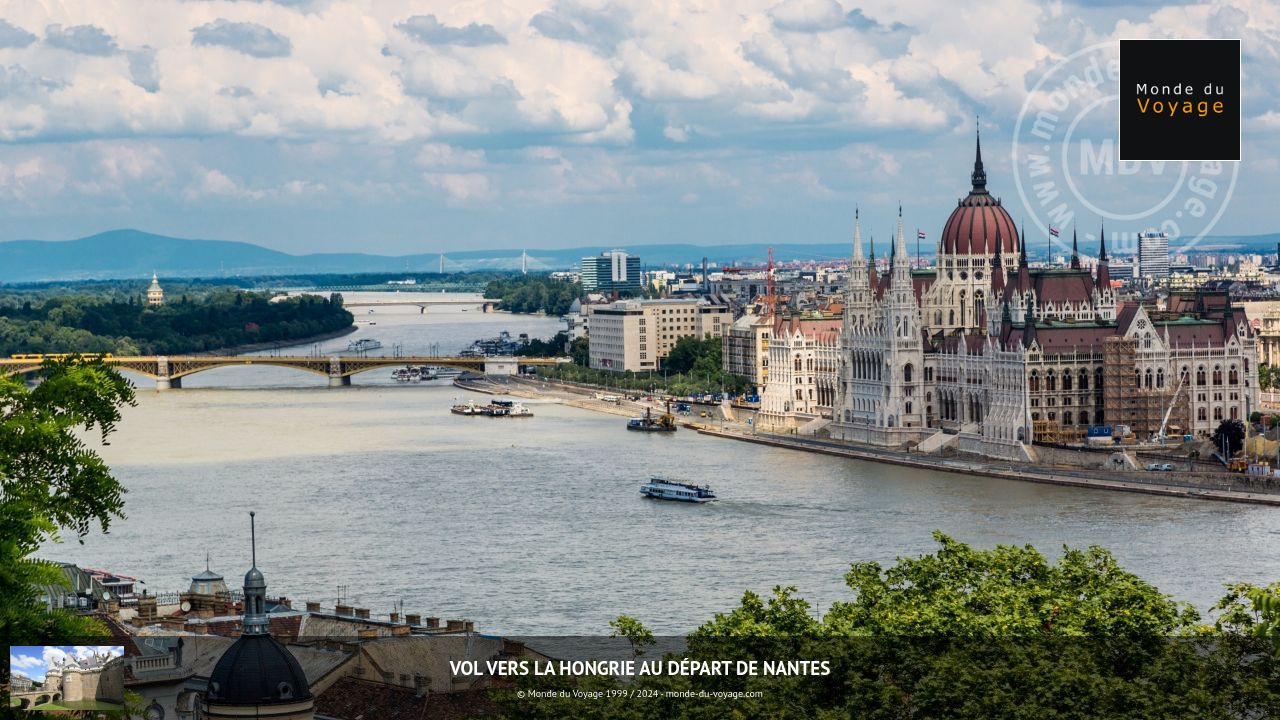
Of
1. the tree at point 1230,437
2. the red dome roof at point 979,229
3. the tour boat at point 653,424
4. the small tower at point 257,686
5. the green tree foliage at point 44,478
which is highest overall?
the red dome roof at point 979,229

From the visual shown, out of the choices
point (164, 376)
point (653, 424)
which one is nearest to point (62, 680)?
point (653, 424)

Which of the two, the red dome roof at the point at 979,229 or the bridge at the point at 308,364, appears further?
the bridge at the point at 308,364

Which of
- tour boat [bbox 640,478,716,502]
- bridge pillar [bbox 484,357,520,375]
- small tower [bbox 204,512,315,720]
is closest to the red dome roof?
tour boat [bbox 640,478,716,502]

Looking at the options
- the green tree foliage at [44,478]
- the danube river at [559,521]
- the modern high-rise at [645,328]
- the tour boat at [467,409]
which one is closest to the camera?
the green tree foliage at [44,478]

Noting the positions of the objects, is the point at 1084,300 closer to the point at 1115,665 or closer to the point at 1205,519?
the point at 1205,519

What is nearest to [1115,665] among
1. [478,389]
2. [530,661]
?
[530,661]

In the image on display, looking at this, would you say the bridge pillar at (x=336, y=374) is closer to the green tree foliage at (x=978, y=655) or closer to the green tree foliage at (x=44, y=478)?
the green tree foliage at (x=978, y=655)

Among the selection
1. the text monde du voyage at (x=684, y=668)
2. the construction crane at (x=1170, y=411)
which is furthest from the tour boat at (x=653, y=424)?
the text monde du voyage at (x=684, y=668)
